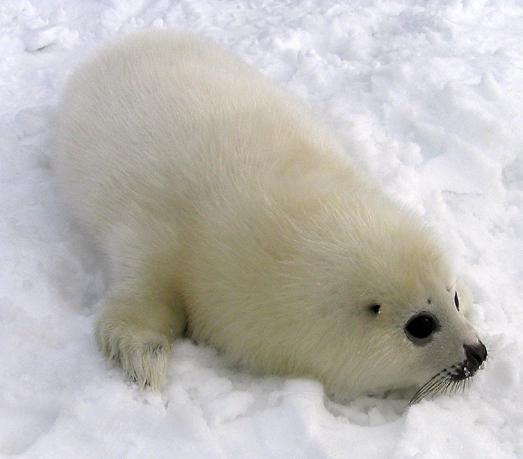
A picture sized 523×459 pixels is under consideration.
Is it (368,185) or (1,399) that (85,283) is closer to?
(1,399)

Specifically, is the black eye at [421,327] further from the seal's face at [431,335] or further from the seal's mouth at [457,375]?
the seal's mouth at [457,375]

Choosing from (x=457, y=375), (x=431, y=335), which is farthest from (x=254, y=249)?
(x=457, y=375)

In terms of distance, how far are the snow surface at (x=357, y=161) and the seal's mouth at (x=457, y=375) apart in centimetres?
3

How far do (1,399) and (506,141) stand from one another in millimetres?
2392

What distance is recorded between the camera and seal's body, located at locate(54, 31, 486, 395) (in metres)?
2.38

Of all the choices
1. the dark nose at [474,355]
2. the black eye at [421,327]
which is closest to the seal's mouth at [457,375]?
the dark nose at [474,355]

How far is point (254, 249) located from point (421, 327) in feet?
1.90

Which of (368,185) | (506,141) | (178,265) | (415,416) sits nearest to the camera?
(415,416)

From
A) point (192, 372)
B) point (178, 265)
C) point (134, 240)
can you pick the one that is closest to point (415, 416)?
point (192, 372)

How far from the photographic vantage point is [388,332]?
7.77ft

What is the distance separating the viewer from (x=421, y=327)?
2.37 metres

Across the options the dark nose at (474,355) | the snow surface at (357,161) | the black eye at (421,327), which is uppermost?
the black eye at (421,327)

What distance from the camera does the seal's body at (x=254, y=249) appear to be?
7.81 feet

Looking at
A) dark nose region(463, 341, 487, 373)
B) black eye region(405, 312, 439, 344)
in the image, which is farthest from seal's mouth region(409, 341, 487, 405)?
black eye region(405, 312, 439, 344)
